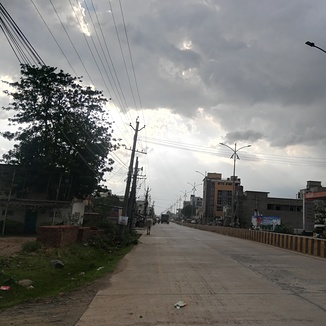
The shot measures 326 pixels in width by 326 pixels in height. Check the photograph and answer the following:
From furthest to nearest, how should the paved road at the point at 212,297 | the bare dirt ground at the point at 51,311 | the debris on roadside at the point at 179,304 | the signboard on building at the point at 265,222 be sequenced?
the signboard on building at the point at 265,222, the debris on roadside at the point at 179,304, the paved road at the point at 212,297, the bare dirt ground at the point at 51,311

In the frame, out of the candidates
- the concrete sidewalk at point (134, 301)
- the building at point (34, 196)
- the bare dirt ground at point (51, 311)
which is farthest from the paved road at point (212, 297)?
the building at point (34, 196)

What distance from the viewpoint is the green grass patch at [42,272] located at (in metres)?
9.45

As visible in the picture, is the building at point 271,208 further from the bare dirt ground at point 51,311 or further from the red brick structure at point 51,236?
the bare dirt ground at point 51,311

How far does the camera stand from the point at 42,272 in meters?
12.2

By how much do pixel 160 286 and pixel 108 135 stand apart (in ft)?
109

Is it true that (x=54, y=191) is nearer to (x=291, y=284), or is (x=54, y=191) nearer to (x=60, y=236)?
(x=60, y=236)

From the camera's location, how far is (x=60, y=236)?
679 inches

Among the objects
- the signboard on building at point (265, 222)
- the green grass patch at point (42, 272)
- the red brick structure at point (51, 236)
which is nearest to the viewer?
the green grass patch at point (42, 272)

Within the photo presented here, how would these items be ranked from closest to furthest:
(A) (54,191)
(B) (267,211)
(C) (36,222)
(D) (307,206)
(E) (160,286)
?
1. (E) (160,286)
2. (C) (36,222)
3. (A) (54,191)
4. (D) (307,206)
5. (B) (267,211)

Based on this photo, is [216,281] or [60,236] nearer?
[216,281]

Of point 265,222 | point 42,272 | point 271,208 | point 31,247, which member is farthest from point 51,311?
point 271,208

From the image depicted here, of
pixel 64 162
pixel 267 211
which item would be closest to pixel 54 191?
pixel 64 162

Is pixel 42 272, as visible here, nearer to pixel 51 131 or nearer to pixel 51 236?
pixel 51 236

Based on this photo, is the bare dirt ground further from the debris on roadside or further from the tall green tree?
the tall green tree
